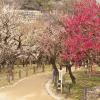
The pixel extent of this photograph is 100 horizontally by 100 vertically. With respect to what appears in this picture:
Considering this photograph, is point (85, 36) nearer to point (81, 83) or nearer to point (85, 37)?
point (85, 37)

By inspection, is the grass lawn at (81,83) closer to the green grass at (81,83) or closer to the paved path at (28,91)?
the green grass at (81,83)

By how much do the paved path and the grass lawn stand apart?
2.13m

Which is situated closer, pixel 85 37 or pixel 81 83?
pixel 85 37

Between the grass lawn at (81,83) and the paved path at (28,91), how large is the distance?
2.13m

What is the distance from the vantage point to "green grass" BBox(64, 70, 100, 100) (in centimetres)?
2639

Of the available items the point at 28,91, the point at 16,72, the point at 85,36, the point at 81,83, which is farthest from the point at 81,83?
the point at 16,72

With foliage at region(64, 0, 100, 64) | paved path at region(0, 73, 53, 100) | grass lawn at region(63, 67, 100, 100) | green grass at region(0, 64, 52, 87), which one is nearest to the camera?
foliage at region(64, 0, 100, 64)

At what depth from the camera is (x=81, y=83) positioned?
30469 millimetres

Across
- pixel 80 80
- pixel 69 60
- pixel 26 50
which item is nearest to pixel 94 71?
pixel 80 80

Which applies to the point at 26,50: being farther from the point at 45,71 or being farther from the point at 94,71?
the point at 94,71

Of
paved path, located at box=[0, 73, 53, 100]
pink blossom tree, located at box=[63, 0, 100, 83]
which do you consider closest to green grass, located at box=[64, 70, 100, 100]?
paved path, located at box=[0, 73, 53, 100]

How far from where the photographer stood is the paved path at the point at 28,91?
1069 inches

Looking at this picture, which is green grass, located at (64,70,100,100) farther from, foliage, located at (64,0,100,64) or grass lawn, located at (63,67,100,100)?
foliage, located at (64,0,100,64)

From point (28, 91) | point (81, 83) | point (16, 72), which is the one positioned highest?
point (16, 72)
